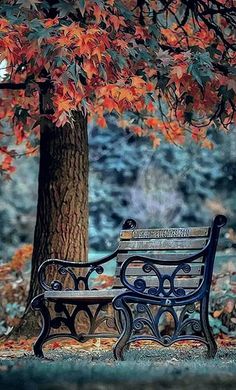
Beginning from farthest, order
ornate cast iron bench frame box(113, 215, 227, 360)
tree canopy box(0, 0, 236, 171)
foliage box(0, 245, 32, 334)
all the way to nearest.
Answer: foliage box(0, 245, 32, 334) < tree canopy box(0, 0, 236, 171) < ornate cast iron bench frame box(113, 215, 227, 360)

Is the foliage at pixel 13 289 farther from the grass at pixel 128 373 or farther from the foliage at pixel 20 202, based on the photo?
the foliage at pixel 20 202

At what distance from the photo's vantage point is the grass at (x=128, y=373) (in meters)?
4.63

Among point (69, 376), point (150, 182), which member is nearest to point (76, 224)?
Result: point (69, 376)

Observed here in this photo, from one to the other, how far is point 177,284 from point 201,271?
0.24 metres

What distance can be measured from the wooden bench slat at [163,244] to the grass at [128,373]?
0.85 meters

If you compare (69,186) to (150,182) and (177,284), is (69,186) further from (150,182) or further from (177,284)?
(150,182)

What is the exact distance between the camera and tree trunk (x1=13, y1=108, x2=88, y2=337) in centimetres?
961

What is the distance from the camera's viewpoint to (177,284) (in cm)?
780

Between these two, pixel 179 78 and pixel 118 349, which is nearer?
pixel 118 349

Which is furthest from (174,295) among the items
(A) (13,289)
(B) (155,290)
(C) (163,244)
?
(A) (13,289)

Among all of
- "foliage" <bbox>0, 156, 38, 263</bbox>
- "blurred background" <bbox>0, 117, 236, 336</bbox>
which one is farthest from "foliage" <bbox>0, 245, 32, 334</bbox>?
"foliage" <bbox>0, 156, 38, 263</bbox>

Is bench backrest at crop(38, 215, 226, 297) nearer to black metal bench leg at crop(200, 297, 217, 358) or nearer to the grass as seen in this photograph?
black metal bench leg at crop(200, 297, 217, 358)

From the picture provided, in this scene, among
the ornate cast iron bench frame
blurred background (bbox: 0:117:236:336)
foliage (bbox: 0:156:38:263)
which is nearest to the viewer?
the ornate cast iron bench frame

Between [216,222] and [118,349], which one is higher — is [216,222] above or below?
above
